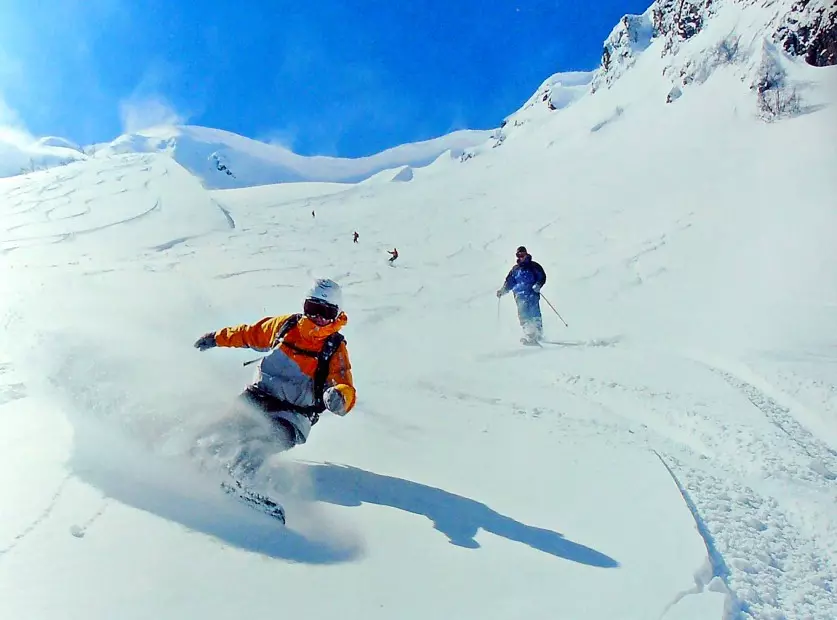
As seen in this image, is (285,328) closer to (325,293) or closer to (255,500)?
(325,293)

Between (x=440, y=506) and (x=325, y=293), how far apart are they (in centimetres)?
172

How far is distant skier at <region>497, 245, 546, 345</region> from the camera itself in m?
9.72

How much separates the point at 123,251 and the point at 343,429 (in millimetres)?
16329

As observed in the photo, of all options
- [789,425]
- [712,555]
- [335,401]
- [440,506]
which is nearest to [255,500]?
[335,401]

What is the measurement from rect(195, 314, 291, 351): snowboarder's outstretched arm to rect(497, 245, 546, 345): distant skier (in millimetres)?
5789

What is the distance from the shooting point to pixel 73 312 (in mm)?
6367

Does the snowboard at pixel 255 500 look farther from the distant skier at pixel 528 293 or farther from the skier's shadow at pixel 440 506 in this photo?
the distant skier at pixel 528 293

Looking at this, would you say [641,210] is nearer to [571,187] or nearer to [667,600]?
[571,187]

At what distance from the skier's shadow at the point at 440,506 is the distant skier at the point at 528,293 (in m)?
5.81

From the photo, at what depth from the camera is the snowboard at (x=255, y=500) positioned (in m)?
3.23

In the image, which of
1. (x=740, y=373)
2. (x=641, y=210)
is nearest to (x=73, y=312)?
(x=740, y=373)

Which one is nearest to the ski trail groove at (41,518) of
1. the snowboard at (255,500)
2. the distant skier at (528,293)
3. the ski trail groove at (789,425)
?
the snowboard at (255,500)

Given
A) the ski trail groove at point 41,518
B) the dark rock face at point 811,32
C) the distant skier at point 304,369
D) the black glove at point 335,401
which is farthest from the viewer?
the dark rock face at point 811,32

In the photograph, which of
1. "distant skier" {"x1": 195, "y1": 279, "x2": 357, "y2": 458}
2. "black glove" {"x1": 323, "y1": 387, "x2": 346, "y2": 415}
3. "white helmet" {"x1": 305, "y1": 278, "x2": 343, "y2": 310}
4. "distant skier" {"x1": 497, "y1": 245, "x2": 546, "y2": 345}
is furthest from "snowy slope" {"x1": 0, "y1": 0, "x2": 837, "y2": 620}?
"white helmet" {"x1": 305, "y1": 278, "x2": 343, "y2": 310}
